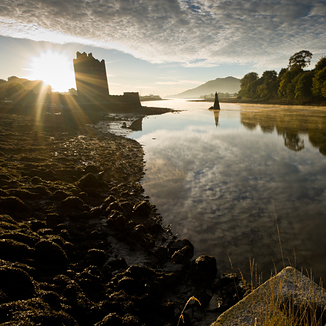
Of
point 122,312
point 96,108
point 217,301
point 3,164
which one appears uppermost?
point 96,108

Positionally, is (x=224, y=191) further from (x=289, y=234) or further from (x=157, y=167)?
(x=157, y=167)

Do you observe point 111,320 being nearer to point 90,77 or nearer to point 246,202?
point 246,202

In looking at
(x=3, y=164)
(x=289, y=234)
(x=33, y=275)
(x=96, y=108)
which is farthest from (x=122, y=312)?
(x=96, y=108)

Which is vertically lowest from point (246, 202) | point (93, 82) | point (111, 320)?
point (246, 202)

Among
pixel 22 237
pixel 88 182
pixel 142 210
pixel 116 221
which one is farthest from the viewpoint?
pixel 88 182

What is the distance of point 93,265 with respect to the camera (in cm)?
382

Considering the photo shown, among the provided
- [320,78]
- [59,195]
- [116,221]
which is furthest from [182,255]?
[320,78]

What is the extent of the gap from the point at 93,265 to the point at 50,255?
0.78 m

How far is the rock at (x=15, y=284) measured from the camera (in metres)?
2.57

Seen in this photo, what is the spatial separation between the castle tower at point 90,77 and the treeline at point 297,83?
177 ft

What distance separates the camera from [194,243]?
5180 millimetres

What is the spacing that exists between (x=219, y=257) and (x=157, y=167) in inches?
278

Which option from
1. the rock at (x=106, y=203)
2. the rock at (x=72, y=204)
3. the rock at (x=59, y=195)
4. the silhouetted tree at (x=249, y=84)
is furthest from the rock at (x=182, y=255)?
the silhouetted tree at (x=249, y=84)

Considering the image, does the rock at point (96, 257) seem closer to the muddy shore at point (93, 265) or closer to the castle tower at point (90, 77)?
the muddy shore at point (93, 265)
